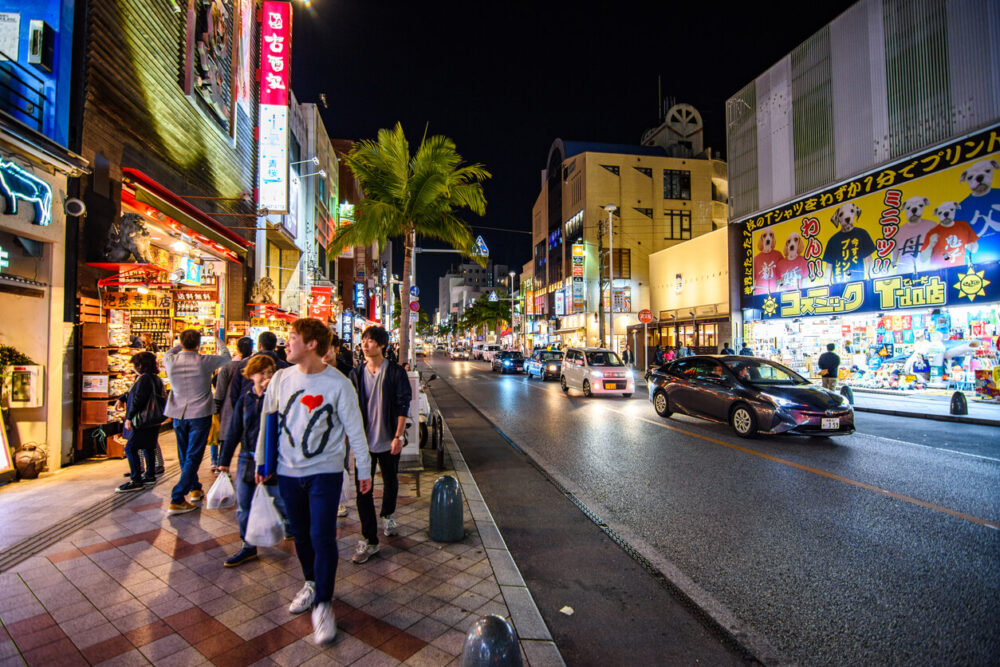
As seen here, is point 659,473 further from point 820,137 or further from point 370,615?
point 820,137

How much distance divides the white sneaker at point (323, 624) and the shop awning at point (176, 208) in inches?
344

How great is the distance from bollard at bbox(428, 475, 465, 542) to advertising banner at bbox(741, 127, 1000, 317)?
17106 millimetres

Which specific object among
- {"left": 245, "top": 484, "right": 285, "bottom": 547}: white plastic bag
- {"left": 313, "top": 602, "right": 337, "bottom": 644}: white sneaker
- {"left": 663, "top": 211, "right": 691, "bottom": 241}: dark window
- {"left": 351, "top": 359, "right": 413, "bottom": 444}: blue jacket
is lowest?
{"left": 313, "top": 602, "right": 337, "bottom": 644}: white sneaker

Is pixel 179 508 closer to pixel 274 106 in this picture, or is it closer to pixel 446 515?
pixel 446 515

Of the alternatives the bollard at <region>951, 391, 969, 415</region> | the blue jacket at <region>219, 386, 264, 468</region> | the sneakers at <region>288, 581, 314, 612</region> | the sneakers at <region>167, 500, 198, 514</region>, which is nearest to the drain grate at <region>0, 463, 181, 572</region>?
the sneakers at <region>167, 500, 198, 514</region>

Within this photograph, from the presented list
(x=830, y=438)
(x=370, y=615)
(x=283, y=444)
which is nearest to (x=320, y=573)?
(x=370, y=615)

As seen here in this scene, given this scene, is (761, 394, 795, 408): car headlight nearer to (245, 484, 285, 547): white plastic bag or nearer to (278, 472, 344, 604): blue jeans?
(278, 472, 344, 604): blue jeans

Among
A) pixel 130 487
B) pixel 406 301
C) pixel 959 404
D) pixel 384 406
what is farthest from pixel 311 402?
A: pixel 959 404

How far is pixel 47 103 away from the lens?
7.02 metres

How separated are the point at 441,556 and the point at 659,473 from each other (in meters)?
3.87

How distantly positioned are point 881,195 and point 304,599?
21.1 m

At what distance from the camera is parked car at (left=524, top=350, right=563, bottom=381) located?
2419 cm

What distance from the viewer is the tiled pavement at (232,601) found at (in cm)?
284

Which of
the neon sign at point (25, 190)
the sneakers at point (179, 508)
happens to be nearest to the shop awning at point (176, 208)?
the neon sign at point (25, 190)
